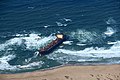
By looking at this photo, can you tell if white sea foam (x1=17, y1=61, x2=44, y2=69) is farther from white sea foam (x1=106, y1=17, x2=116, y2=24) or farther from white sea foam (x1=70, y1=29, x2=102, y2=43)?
white sea foam (x1=106, y1=17, x2=116, y2=24)

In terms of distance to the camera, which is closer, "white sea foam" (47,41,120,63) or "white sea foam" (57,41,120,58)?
"white sea foam" (47,41,120,63)

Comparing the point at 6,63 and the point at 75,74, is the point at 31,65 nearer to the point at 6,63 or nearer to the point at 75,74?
the point at 6,63

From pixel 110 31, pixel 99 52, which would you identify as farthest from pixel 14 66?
pixel 110 31

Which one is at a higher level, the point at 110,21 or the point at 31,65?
the point at 110,21

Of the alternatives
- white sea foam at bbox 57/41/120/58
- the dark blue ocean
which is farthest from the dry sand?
white sea foam at bbox 57/41/120/58

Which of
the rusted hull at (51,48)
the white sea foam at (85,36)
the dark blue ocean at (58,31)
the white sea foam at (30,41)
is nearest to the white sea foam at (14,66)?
the dark blue ocean at (58,31)

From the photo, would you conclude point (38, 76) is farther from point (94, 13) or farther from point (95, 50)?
point (94, 13)

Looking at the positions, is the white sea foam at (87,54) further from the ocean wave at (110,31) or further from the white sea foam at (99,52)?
the ocean wave at (110,31)
